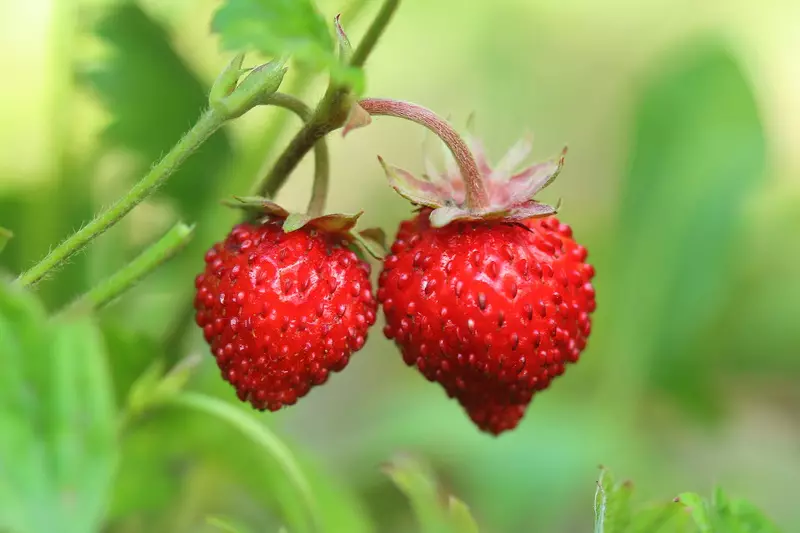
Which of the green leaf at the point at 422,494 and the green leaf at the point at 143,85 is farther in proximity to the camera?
the green leaf at the point at 143,85

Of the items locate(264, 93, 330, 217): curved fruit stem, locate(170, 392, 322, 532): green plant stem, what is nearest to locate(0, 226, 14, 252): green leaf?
locate(264, 93, 330, 217): curved fruit stem

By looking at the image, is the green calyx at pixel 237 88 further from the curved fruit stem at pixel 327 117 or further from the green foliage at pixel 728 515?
the green foliage at pixel 728 515

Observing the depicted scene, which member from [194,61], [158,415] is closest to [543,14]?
[194,61]

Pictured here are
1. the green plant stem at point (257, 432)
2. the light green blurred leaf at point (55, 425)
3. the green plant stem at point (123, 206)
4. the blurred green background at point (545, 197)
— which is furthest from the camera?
the blurred green background at point (545, 197)

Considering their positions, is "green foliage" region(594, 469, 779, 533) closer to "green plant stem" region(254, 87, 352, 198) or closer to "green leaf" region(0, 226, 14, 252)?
"green plant stem" region(254, 87, 352, 198)

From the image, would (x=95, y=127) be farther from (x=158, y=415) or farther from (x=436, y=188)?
(x=436, y=188)

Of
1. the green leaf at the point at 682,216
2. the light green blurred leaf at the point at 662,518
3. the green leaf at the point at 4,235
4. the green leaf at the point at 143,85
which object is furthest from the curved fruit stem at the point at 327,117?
the green leaf at the point at 682,216

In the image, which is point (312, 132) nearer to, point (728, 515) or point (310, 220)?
point (310, 220)
